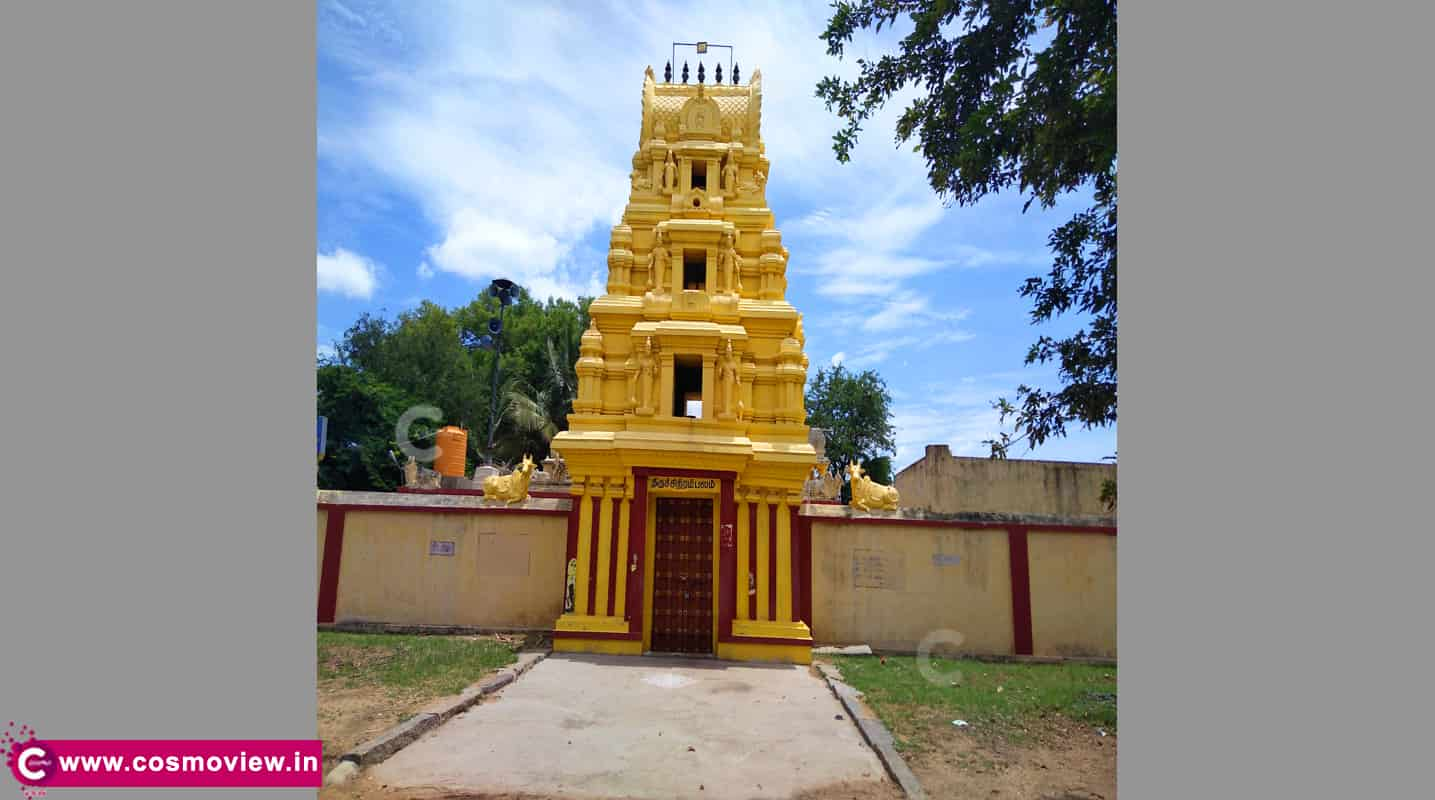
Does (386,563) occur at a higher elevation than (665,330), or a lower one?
lower

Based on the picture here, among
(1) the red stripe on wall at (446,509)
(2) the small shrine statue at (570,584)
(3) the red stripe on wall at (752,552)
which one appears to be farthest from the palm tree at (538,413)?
(3) the red stripe on wall at (752,552)

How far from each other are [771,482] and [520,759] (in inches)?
274

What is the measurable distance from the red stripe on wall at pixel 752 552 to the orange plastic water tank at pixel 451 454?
11.2 meters

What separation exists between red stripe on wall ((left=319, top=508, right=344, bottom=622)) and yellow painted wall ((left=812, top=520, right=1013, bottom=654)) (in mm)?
8127

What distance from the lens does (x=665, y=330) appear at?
41.2ft

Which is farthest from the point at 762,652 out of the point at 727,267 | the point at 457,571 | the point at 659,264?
the point at 659,264

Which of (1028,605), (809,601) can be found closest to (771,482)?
(809,601)

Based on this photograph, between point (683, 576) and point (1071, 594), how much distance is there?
6.72 metres

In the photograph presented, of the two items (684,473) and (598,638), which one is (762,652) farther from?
(684,473)

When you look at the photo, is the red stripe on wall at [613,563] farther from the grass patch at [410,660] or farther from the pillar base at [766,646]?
the pillar base at [766,646]

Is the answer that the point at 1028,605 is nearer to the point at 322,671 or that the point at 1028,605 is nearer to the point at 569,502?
the point at 569,502

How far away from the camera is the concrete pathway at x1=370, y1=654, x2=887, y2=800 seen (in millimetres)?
5371

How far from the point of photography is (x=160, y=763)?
230 cm

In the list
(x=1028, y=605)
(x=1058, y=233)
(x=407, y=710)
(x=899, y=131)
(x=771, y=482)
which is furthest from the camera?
(x=1028, y=605)
